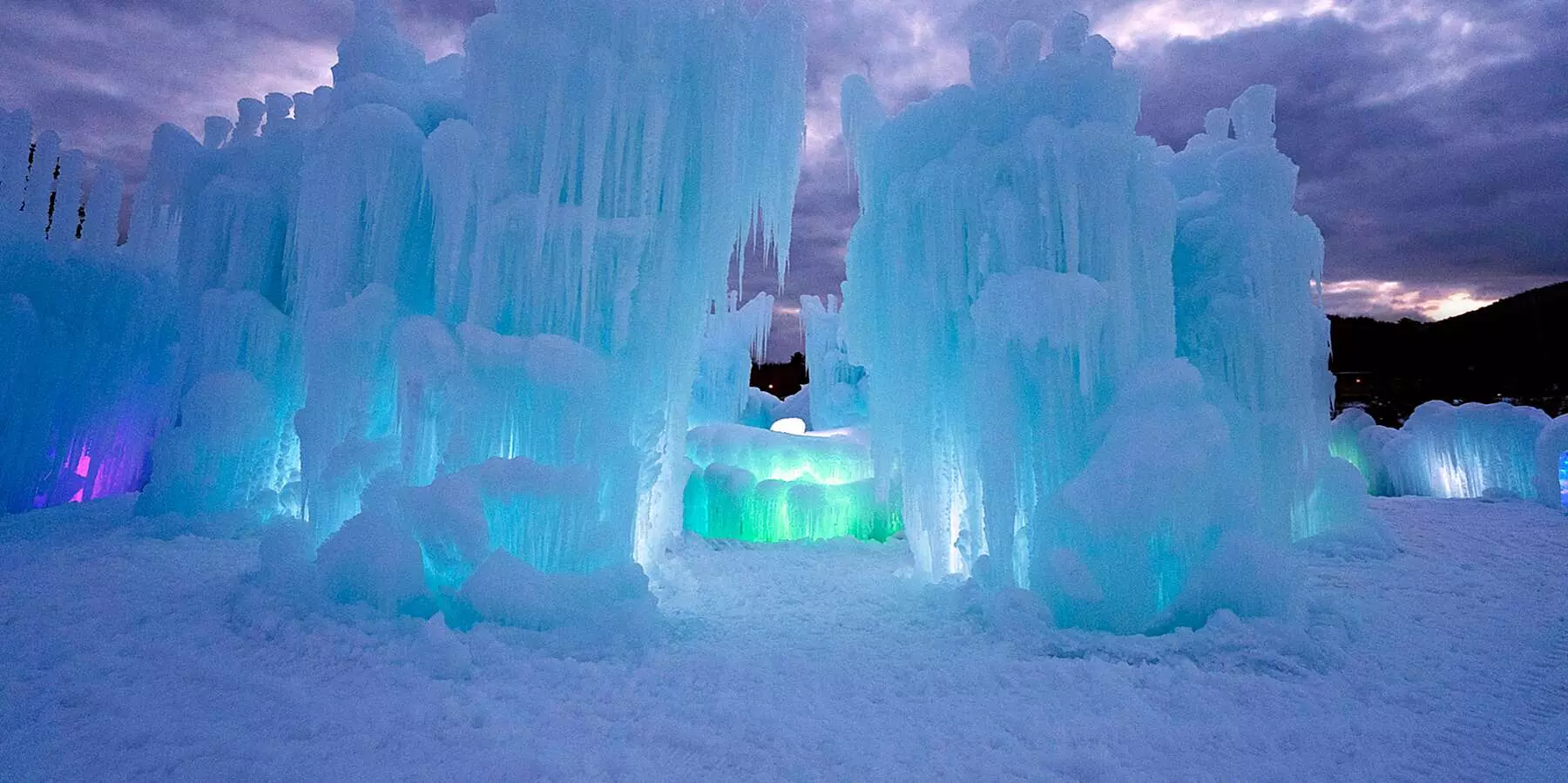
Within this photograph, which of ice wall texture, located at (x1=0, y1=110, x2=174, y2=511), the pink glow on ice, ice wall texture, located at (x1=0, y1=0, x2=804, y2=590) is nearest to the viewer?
ice wall texture, located at (x1=0, y1=0, x2=804, y2=590)

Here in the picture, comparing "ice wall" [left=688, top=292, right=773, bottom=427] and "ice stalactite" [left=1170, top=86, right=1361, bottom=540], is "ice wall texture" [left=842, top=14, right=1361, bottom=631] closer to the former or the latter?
"ice stalactite" [left=1170, top=86, right=1361, bottom=540]

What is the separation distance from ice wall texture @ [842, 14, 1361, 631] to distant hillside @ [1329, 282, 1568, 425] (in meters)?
26.9

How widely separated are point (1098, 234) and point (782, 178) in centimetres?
368

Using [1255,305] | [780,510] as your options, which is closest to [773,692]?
[1255,305]

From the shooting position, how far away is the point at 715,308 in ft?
31.9

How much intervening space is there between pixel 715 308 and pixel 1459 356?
43.0 metres

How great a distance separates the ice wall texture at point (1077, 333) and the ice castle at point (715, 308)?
0.04 metres

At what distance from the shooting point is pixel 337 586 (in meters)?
6.11

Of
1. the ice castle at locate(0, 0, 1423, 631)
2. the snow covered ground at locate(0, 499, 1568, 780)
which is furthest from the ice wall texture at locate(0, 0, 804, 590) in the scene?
the snow covered ground at locate(0, 499, 1568, 780)

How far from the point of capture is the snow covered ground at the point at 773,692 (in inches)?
143

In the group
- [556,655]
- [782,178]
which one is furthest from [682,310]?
[556,655]

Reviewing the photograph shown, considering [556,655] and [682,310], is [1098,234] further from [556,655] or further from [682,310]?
[556,655]

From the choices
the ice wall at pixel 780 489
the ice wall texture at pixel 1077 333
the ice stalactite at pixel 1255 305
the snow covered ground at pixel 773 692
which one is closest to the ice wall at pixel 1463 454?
the ice wall texture at pixel 1077 333

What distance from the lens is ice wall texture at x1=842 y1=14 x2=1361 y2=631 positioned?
20.7 feet
